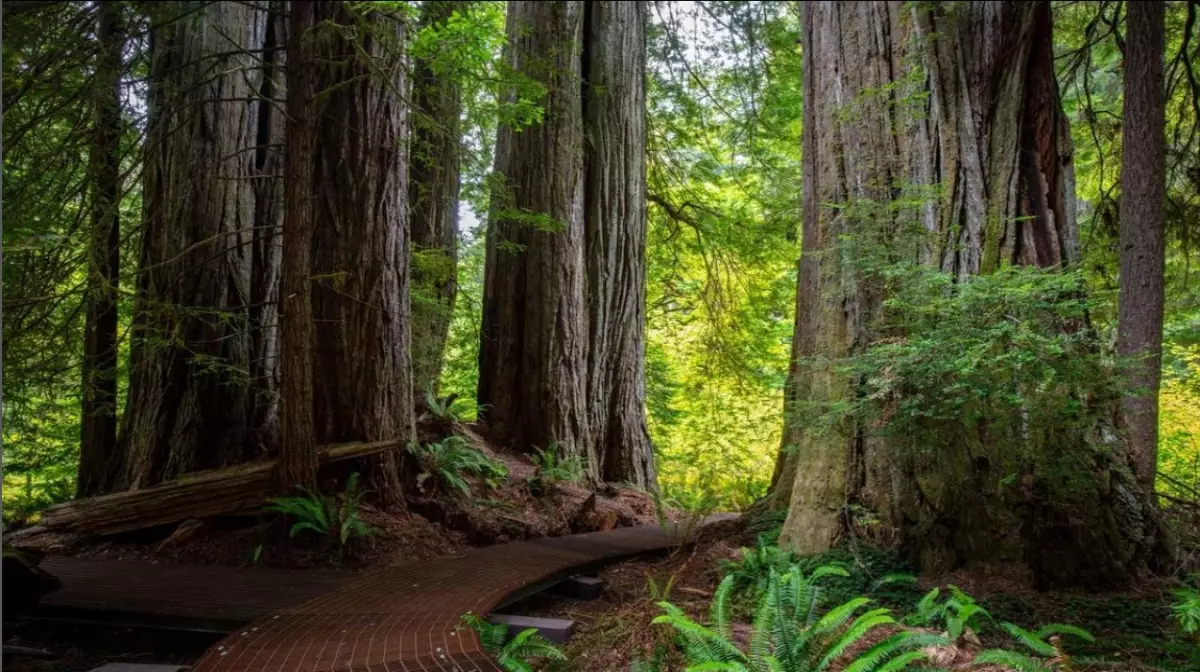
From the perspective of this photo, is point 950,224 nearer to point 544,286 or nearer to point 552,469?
point 552,469

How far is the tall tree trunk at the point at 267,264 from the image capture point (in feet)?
23.8

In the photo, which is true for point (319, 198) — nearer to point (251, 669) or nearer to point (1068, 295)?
point (251, 669)

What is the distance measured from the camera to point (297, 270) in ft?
18.7

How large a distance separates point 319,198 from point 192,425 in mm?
2392

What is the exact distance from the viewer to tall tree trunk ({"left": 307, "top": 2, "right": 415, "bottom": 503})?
21.9 ft

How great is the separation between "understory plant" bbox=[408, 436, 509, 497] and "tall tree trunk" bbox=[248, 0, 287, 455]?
1.39m

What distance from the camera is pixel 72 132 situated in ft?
16.2

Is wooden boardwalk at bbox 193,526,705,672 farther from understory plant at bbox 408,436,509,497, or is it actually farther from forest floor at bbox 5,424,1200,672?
understory plant at bbox 408,436,509,497

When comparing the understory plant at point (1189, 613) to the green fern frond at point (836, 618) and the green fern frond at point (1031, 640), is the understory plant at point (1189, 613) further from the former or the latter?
the green fern frond at point (836, 618)

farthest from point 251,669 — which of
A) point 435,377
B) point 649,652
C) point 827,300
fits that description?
point 435,377

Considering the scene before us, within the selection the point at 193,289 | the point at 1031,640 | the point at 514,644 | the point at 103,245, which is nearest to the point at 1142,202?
the point at 1031,640

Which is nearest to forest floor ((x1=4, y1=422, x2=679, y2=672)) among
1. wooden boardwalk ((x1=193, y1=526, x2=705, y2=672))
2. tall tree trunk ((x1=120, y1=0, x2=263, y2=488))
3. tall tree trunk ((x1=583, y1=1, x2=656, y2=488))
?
wooden boardwalk ((x1=193, y1=526, x2=705, y2=672))

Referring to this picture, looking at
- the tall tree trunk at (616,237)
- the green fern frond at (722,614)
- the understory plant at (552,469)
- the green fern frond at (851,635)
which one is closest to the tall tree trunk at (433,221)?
the understory plant at (552,469)

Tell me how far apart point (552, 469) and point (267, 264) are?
391 cm
